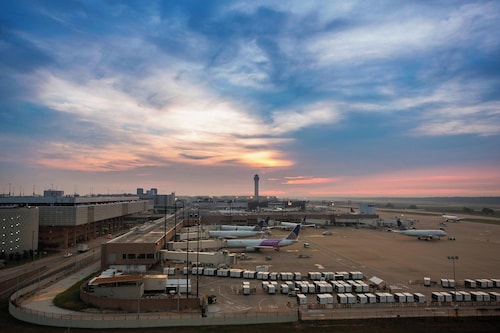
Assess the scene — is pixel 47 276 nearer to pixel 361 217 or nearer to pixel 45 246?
pixel 45 246

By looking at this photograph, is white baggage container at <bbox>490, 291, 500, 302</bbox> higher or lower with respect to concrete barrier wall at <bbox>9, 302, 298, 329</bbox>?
lower

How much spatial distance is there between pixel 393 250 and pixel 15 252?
8843 cm

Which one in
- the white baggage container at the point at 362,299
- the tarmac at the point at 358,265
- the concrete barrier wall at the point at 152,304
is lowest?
the tarmac at the point at 358,265

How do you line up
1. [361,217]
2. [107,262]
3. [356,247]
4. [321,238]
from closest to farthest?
[107,262], [356,247], [321,238], [361,217]

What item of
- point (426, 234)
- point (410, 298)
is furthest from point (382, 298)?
point (426, 234)

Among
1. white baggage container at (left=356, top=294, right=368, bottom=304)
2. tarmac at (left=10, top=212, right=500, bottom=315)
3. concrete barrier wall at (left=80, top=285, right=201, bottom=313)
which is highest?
concrete barrier wall at (left=80, top=285, right=201, bottom=313)

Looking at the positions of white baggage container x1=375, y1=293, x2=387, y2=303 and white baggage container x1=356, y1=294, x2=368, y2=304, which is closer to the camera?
white baggage container x1=356, y1=294, x2=368, y2=304

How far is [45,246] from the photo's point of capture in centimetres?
9256

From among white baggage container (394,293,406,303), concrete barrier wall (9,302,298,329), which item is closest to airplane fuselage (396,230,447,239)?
white baggage container (394,293,406,303)

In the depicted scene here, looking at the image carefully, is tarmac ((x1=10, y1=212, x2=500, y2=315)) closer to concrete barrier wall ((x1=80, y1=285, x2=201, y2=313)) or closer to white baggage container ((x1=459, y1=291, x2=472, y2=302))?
concrete barrier wall ((x1=80, y1=285, x2=201, y2=313))

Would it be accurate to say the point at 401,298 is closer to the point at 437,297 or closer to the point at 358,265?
the point at 437,297

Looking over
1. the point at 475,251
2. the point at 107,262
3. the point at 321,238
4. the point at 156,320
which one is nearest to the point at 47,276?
the point at 107,262

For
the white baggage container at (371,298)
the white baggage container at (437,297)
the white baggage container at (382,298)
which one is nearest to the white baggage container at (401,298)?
the white baggage container at (382,298)

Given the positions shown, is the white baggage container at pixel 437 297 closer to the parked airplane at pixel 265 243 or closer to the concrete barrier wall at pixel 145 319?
the concrete barrier wall at pixel 145 319
